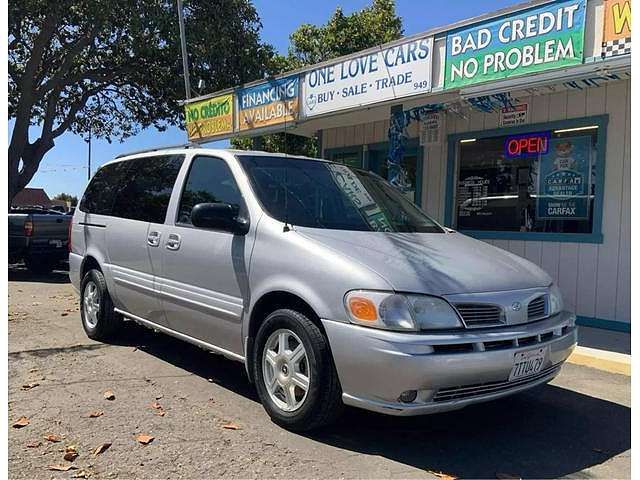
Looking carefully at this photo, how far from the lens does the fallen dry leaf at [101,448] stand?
→ 3.43 metres

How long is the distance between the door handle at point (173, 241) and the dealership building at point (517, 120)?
11.9 feet

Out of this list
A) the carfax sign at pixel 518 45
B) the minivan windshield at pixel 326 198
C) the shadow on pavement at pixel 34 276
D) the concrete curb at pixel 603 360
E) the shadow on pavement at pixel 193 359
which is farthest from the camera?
the shadow on pavement at pixel 34 276

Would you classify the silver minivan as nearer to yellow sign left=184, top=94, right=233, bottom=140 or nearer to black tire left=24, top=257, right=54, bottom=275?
yellow sign left=184, top=94, right=233, bottom=140

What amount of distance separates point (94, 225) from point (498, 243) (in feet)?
17.5

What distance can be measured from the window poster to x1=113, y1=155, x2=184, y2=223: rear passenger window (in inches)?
196

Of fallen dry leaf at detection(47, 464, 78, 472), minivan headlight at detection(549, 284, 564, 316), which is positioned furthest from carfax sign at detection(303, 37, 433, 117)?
fallen dry leaf at detection(47, 464, 78, 472)

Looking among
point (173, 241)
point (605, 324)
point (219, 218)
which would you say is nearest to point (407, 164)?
point (605, 324)

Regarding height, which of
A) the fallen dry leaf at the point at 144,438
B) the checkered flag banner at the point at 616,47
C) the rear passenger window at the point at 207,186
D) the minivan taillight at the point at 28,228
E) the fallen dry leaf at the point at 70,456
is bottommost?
the fallen dry leaf at the point at 70,456

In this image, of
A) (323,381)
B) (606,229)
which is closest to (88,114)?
(606,229)

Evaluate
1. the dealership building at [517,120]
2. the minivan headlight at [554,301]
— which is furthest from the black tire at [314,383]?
the dealership building at [517,120]

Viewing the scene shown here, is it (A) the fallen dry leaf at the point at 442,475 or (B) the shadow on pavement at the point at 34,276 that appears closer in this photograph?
(A) the fallen dry leaf at the point at 442,475

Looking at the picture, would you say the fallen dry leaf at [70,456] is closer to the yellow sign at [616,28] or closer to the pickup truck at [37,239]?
the yellow sign at [616,28]

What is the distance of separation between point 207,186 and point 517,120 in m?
5.08

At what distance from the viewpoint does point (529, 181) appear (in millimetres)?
8203
